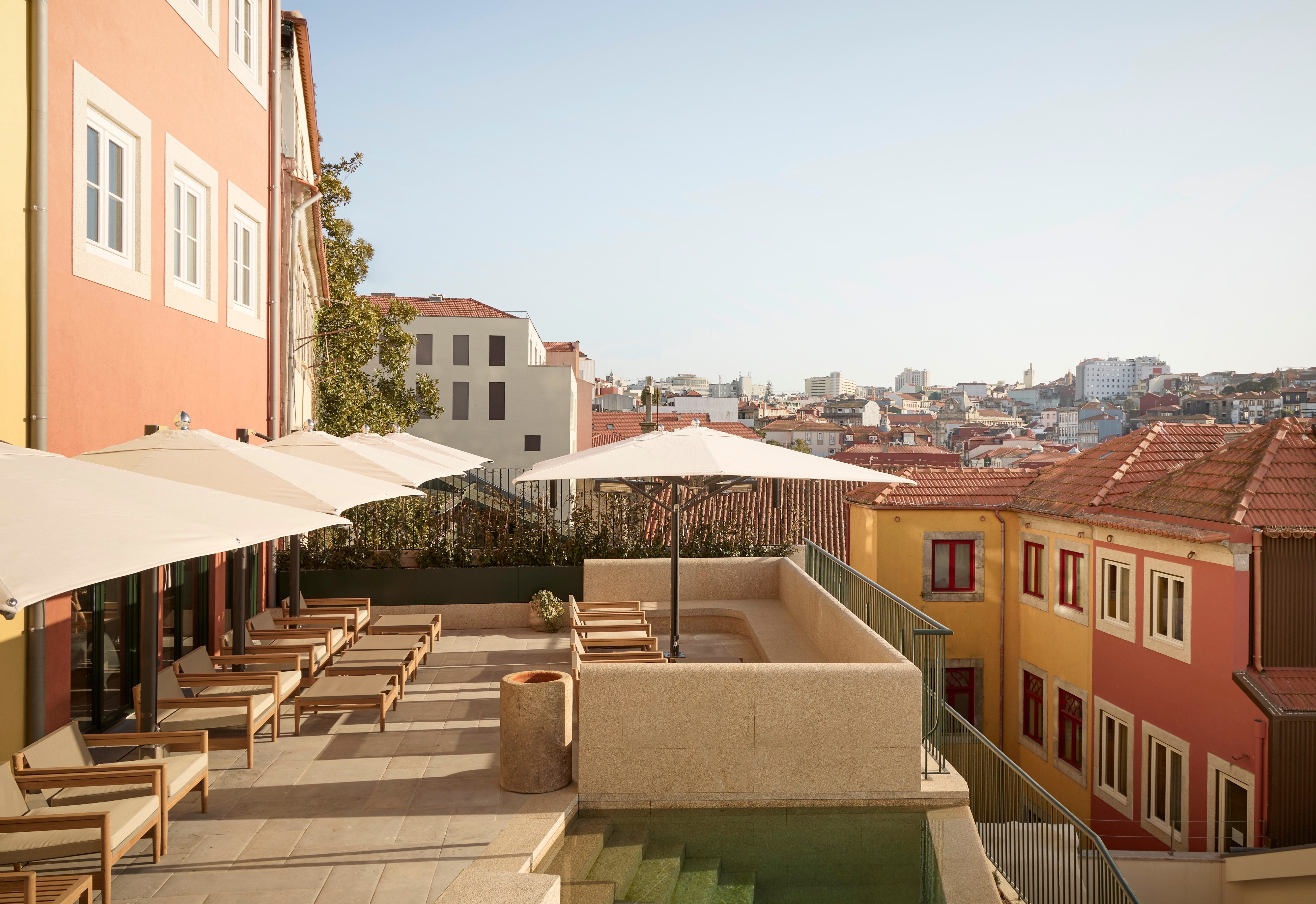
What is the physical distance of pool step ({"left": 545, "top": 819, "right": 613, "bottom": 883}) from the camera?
534cm

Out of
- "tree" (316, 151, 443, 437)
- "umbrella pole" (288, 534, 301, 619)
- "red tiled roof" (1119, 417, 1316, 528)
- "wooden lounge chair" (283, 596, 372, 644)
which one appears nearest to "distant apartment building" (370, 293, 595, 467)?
"tree" (316, 151, 443, 437)

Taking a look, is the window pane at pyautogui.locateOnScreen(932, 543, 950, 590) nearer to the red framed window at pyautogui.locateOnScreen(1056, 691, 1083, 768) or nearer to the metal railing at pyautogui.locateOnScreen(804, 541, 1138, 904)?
the red framed window at pyautogui.locateOnScreen(1056, 691, 1083, 768)

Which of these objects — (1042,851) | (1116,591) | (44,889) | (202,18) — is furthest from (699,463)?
(1116,591)

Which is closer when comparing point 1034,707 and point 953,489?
point 1034,707

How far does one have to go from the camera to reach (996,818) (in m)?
11.7

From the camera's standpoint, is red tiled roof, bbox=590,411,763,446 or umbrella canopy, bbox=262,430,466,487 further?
red tiled roof, bbox=590,411,763,446

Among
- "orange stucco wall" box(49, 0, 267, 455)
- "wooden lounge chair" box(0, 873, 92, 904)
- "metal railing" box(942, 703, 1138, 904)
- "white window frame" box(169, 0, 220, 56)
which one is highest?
"white window frame" box(169, 0, 220, 56)

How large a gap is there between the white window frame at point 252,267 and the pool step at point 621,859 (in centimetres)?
785

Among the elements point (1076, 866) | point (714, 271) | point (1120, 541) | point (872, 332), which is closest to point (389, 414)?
point (1120, 541)

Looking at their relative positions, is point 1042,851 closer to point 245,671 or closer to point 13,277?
point 245,671

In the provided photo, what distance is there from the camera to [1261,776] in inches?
633

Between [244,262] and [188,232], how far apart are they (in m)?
1.95

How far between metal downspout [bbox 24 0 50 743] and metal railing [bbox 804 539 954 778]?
617cm

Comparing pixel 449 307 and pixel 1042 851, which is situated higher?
pixel 449 307
